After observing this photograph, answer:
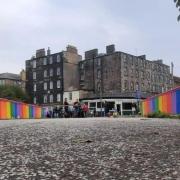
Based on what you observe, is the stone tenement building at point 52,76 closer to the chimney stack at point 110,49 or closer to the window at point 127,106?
the chimney stack at point 110,49

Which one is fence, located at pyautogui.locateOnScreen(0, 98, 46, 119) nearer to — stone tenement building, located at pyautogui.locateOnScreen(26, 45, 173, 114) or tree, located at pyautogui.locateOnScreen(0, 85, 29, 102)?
stone tenement building, located at pyautogui.locateOnScreen(26, 45, 173, 114)

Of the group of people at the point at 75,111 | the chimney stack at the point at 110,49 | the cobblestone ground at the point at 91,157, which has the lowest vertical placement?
the cobblestone ground at the point at 91,157

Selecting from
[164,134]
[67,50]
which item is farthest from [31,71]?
[164,134]

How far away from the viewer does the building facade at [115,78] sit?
11631 cm

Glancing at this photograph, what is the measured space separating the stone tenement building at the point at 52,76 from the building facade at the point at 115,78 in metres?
2.76

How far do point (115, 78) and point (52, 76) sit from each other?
20518 mm

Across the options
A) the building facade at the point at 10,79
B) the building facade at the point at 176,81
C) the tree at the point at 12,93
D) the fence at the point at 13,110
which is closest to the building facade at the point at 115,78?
the tree at the point at 12,93

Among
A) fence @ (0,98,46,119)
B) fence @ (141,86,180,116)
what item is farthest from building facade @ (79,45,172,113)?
fence @ (141,86,180,116)

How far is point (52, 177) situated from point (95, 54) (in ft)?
410

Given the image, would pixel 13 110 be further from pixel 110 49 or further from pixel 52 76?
pixel 52 76

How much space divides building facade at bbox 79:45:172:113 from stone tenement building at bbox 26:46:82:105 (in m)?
2.76

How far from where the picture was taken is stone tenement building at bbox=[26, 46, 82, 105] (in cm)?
12825

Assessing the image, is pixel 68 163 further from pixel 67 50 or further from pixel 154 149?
pixel 67 50

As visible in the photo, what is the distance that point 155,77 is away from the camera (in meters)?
140
